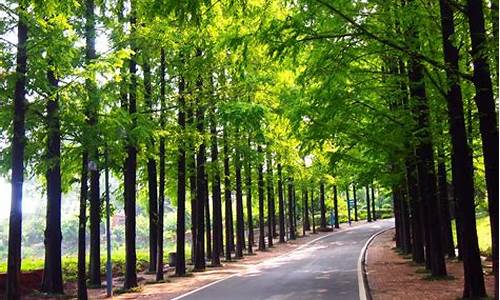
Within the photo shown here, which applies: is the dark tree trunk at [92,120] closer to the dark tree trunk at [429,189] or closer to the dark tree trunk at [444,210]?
the dark tree trunk at [429,189]

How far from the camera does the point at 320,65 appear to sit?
10.3m

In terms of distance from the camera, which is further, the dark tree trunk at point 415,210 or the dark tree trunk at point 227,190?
the dark tree trunk at point 227,190

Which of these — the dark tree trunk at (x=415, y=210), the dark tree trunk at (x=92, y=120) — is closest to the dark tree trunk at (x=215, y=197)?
the dark tree trunk at (x=415, y=210)

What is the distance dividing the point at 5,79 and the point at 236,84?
32.5 feet

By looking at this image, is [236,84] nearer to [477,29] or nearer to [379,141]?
[379,141]

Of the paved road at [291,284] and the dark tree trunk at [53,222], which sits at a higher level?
the dark tree trunk at [53,222]

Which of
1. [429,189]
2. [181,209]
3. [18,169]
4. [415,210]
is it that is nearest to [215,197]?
[181,209]

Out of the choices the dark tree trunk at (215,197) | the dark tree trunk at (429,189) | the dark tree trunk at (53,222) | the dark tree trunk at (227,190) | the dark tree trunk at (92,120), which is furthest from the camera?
the dark tree trunk at (227,190)

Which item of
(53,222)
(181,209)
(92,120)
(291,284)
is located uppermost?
(92,120)

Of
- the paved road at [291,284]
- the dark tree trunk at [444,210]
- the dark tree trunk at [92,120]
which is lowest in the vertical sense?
the paved road at [291,284]

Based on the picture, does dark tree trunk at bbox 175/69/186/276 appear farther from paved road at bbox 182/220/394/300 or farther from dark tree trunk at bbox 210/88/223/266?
paved road at bbox 182/220/394/300

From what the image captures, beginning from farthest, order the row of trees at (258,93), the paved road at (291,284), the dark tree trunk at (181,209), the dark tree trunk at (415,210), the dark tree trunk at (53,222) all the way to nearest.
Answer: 1. the dark tree trunk at (181,209)
2. the dark tree trunk at (415,210)
3. the dark tree trunk at (53,222)
4. the paved road at (291,284)
5. the row of trees at (258,93)

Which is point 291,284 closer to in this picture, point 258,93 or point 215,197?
point 258,93

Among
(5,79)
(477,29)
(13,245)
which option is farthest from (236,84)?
(477,29)
